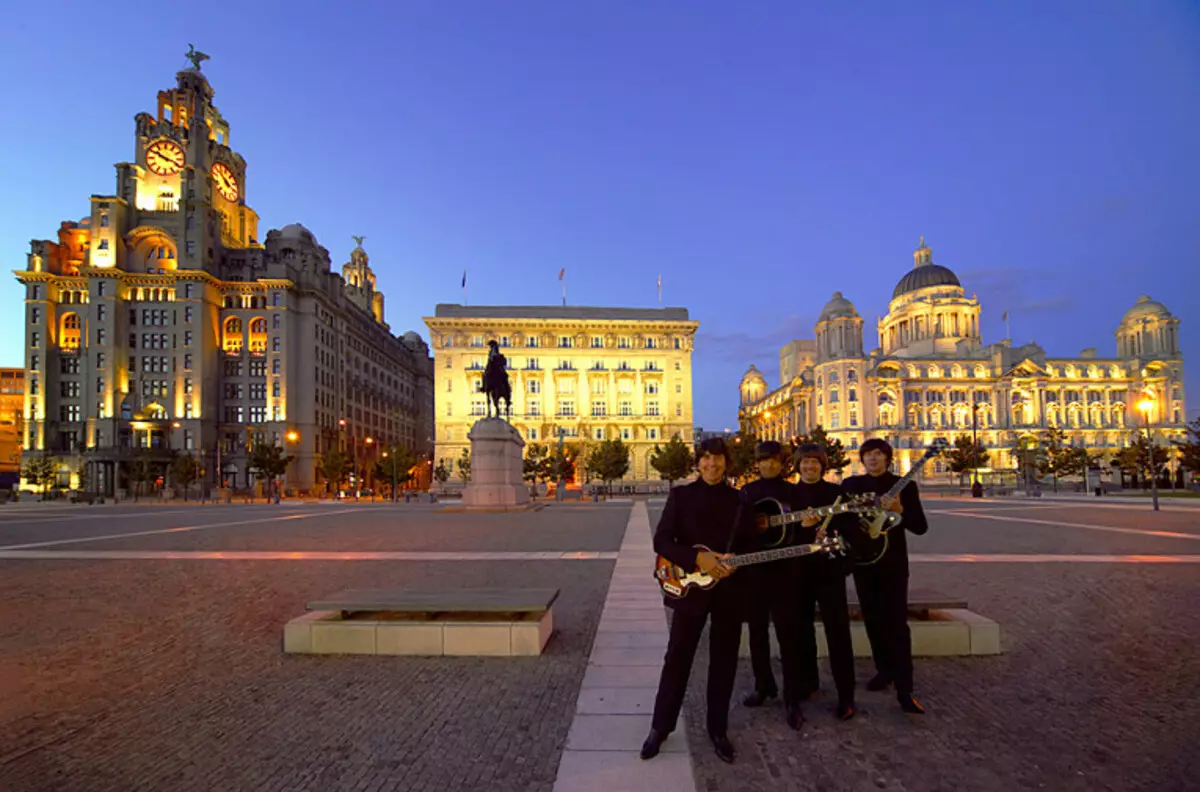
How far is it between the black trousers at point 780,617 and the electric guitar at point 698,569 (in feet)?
2.07

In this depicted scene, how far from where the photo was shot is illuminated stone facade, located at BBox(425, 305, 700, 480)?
326 ft

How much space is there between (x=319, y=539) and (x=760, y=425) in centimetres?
14819

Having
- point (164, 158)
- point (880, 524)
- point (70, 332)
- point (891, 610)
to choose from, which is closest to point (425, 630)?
point (891, 610)

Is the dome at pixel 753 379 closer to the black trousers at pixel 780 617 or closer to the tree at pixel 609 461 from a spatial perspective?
the tree at pixel 609 461

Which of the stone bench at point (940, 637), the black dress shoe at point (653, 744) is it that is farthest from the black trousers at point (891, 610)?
the black dress shoe at point (653, 744)

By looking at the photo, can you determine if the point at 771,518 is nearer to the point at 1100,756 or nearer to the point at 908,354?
the point at 1100,756

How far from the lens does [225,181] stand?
98500mm

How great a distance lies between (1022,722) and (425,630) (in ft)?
18.2

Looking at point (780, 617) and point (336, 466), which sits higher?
point (780, 617)

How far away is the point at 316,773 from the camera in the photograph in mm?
4496

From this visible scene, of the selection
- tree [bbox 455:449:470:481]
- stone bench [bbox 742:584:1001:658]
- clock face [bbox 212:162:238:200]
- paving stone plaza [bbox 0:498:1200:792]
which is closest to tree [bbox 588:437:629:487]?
tree [bbox 455:449:470:481]

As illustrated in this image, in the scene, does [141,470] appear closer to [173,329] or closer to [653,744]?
[173,329]

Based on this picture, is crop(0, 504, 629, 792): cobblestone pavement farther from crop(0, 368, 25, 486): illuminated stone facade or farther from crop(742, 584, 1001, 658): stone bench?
crop(0, 368, 25, 486): illuminated stone facade

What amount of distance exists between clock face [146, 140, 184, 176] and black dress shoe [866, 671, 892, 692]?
10655 cm
